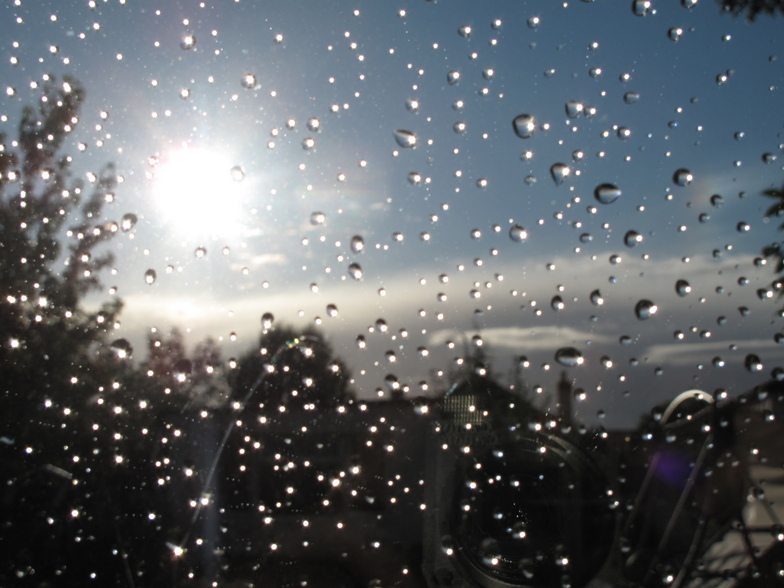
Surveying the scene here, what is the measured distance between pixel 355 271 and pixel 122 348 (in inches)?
35.9

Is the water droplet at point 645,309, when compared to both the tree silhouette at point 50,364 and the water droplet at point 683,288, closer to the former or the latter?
the water droplet at point 683,288

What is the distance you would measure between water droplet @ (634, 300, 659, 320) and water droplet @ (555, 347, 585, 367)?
0.88ft

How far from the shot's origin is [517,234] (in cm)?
229

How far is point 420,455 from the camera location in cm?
214

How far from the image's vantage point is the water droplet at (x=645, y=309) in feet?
7.28

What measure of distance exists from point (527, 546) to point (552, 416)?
0.42m

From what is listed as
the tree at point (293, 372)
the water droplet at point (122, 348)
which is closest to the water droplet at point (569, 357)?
the tree at point (293, 372)

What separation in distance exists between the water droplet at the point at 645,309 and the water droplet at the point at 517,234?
18.4 inches

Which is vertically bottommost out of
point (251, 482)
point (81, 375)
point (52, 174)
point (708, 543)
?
point (708, 543)

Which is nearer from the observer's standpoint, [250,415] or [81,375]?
[250,415]

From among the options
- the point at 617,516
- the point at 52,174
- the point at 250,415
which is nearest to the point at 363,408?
the point at 250,415

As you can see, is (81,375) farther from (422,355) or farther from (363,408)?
(422,355)

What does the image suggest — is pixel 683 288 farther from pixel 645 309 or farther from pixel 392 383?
pixel 392 383

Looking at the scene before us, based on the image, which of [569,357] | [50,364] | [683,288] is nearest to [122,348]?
[50,364]
